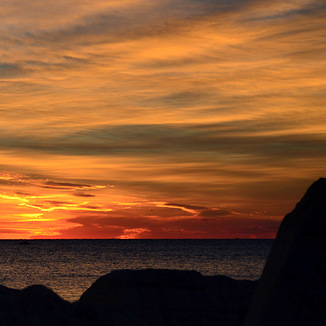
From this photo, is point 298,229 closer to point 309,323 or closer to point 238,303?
point 309,323

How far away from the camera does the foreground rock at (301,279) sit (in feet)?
28.7

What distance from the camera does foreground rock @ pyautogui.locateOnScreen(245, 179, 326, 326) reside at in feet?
28.7

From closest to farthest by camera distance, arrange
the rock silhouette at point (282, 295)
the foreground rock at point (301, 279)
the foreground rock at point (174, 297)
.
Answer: the rock silhouette at point (282, 295)
the foreground rock at point (301, 279)
the foreground rock at point (174, 297)

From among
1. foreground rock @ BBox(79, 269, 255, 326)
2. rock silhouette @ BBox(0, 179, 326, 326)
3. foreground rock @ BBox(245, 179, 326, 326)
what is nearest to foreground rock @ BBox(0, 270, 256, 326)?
foreground rock @ BBox(79, 269, 255, 326)

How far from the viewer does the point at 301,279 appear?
8.85 meters

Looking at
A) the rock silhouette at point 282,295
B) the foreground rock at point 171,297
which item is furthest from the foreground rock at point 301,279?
the foreground rock at point 171,297

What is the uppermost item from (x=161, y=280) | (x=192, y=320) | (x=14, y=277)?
(x=161, y=280)

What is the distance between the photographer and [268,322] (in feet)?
29.1

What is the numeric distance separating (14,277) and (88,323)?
74.1 metres

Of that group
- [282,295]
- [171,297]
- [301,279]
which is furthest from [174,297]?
[301,279]

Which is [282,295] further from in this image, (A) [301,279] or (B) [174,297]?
(B) [174,297]

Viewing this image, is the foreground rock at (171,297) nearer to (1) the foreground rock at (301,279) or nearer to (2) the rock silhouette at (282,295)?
(2) the rock silhouette at (282,295)

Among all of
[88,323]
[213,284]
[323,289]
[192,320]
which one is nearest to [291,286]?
[323,289]

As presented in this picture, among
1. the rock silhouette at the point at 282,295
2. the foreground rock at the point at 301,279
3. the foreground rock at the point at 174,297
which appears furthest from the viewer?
the foreground rock at the point at 174,297
